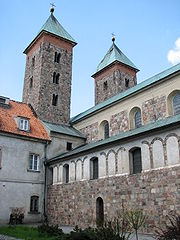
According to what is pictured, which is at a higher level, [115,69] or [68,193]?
[115,69]

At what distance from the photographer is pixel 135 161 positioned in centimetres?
1562

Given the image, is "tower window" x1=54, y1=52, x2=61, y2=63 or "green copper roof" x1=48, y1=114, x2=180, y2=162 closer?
"green copper roof" x1=48, y1=114, x2=180, y2=162

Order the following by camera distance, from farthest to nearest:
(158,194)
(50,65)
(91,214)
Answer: (50,65), (91,214), (158,194)

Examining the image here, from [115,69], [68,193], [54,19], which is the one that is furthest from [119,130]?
[54,19]

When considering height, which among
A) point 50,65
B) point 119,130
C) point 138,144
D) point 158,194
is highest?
point 50,65

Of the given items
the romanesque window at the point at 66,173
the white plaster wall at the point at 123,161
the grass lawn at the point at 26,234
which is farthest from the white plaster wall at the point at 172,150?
the romanesque window at the point at 66,173

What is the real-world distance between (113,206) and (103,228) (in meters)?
8.37

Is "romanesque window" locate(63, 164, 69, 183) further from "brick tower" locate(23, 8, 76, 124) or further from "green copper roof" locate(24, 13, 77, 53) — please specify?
"green copper roof" locate(24, 13, 77, 53)

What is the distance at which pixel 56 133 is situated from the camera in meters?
24.0

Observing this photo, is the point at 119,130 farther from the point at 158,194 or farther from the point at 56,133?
the point at 158,194

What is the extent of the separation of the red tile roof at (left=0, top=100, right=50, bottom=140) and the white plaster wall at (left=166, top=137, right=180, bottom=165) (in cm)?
1227

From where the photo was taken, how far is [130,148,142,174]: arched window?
15.4 meters

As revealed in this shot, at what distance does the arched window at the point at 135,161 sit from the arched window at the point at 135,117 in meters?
5.62

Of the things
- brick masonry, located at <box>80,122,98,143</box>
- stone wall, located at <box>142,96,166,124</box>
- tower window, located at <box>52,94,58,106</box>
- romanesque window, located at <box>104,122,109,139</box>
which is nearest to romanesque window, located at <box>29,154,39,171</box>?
brick masonry, located at <box>80,122,98,143</box>
